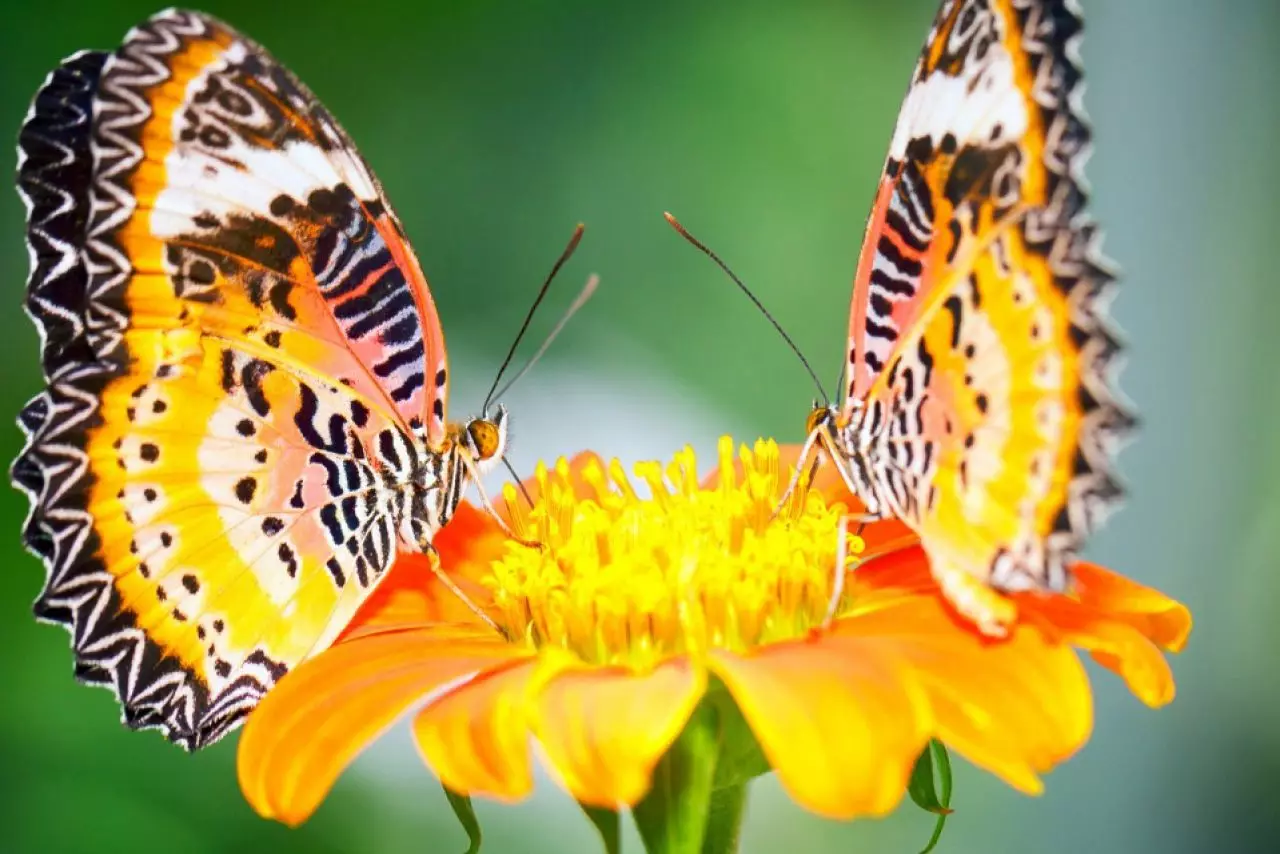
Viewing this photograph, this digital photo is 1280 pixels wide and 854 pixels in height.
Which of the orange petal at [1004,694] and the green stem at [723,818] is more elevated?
the orange petal at [1004,694]

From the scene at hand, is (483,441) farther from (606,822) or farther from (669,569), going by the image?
(606,822)

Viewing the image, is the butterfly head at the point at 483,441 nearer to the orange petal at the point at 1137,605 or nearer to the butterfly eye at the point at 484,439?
the butterfly eye at the point at 484,439

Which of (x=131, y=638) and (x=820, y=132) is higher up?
(x=820, y=132)

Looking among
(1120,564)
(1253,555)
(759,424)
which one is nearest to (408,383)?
(1120,564)

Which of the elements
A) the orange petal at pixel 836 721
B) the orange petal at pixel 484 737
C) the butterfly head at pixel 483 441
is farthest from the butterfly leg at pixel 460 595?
the orange petal at pixel 836 721

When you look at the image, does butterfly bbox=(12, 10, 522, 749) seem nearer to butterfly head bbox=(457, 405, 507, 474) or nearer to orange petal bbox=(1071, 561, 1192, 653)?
butterfly head bbox=(457, 405, 507, 474)

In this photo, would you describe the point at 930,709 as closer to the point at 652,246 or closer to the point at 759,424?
the point at 759,424
